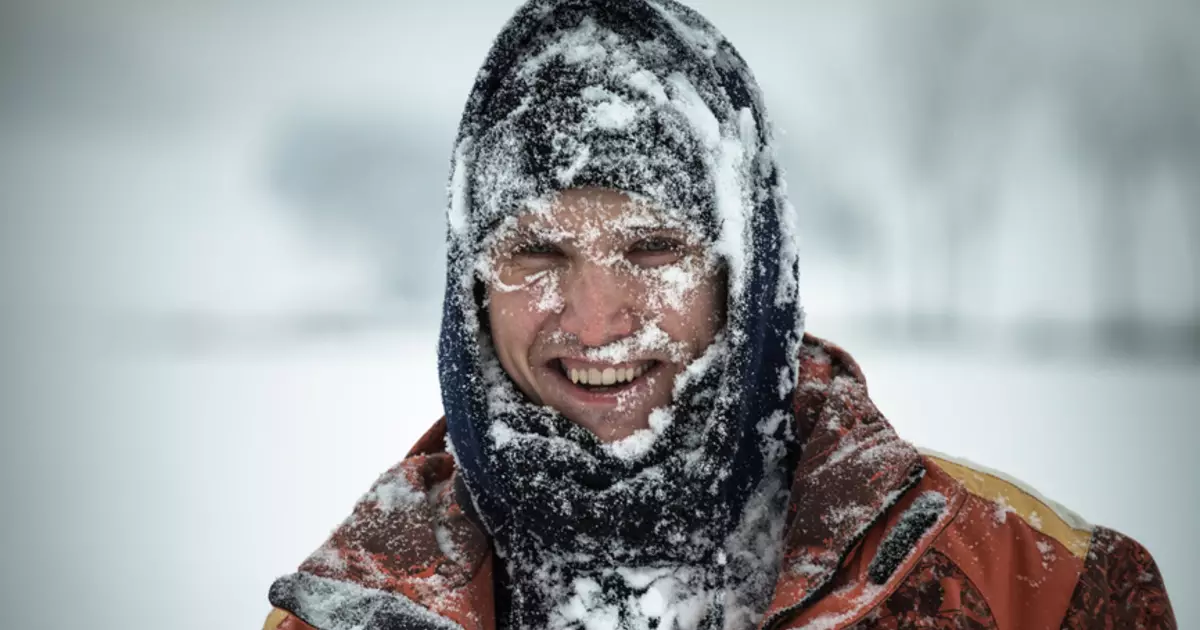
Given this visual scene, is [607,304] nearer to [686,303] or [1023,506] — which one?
[686,303]

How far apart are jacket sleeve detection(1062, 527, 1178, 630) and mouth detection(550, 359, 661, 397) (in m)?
0.71

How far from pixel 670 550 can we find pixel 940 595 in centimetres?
41

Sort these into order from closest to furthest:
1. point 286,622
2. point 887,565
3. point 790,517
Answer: point 887,565 < point 790,517 < point 286,622

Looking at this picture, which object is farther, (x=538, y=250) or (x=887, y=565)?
(x=538, y=250)

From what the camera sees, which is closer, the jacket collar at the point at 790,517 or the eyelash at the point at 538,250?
the jacket collar at the point at 790,517

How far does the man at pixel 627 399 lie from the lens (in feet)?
4.28

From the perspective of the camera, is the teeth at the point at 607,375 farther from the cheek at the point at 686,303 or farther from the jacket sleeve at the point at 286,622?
the jacket sleeve at the point at 286,622

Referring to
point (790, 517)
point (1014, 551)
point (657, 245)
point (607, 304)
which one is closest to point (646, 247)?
point (657, 245)

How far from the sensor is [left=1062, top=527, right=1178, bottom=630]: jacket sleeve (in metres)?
1.15

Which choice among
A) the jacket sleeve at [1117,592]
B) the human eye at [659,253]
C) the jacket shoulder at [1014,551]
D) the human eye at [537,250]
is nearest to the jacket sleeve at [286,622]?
the human eye at [537,250]

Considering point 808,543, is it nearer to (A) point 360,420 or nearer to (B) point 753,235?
(B) point 753,235

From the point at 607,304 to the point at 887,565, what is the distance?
57 cm

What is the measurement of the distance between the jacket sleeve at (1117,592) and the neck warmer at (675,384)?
0.45 metres

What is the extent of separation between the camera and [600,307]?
1.32 metres
